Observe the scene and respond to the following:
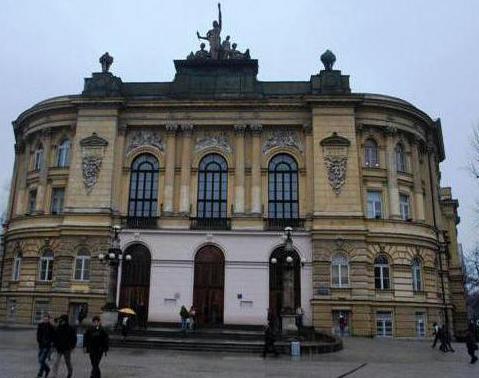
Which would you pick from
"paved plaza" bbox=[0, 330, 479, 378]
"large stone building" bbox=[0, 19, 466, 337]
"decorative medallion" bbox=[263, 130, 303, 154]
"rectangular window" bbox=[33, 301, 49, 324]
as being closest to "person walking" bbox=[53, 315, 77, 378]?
"paved plaza" bbox=[0, 330, 479, 378]

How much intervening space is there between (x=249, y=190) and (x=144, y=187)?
312 inches

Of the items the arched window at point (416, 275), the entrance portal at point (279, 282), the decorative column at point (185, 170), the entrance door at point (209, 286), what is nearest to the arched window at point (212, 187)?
the decorative column at point (185, 170)

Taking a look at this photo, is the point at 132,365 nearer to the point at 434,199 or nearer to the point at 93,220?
the point at 93,220

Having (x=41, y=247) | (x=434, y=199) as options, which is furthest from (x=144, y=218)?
(x=434, y=199)

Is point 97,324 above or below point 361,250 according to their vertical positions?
below

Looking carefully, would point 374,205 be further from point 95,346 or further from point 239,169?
point 95,346

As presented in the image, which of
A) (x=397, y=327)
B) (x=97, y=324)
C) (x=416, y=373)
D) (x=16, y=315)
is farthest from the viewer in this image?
(x=16, y=315)

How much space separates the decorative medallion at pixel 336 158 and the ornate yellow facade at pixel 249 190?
0.08m

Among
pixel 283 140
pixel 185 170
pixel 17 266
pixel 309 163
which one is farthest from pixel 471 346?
pixel 17 266

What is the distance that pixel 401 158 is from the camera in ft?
132

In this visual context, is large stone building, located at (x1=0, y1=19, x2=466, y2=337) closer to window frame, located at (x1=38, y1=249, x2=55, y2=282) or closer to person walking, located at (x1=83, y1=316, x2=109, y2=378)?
window frame, located at (x1=38, y1=249, x2=55, y2=282)

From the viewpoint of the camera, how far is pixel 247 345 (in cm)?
2517

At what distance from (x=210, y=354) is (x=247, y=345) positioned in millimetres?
2308

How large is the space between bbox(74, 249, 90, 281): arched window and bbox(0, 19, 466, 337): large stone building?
0.10 metres
